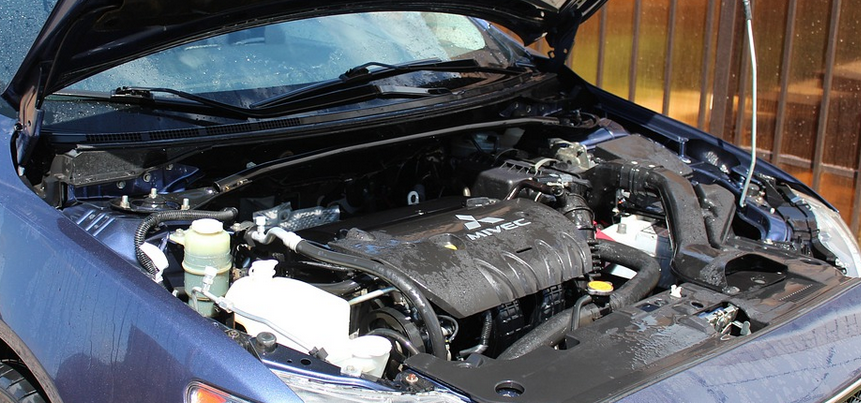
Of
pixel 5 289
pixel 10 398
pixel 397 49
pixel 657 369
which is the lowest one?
pixel 10 398

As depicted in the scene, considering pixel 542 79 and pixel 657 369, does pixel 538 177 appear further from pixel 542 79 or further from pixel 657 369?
pixel 657 369

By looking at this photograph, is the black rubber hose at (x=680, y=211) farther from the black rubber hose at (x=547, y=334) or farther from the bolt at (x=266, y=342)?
the bolt at (x=266, y=342)

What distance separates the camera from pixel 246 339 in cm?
190

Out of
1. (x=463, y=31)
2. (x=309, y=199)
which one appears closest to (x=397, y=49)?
(x=463, y=31)

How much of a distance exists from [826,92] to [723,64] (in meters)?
0.82

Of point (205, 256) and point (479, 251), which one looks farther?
point (479, 251)

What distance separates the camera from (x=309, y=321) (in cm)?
212

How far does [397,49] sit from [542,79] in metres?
0.69

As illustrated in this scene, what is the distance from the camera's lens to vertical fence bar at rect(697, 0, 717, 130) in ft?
19.8

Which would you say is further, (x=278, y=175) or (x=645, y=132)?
(x=645, y=132)

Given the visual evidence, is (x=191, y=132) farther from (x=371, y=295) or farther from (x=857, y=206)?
(x=857, y=206)

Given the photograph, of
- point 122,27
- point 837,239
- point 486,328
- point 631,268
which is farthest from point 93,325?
point 837,239

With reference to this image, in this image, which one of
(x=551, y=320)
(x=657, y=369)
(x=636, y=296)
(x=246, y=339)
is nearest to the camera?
(x=246, y=339)

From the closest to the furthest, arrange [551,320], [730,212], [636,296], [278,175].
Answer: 1. [551,320]
2. [636,296]
3. [278,175]
4. [730,212]
